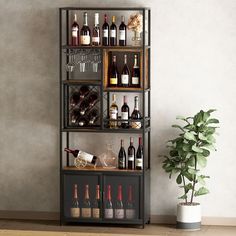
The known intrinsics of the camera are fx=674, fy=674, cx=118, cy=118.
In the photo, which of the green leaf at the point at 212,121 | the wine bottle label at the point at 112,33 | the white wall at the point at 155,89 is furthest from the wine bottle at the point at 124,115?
the green leaf at the point at 212,121

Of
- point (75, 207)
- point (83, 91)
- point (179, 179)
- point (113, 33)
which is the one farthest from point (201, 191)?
point (113, 33)

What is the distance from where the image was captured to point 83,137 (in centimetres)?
700

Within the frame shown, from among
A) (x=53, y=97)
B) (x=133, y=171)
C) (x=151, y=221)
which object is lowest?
(x=151, y=221)

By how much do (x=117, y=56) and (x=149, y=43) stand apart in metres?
0.36

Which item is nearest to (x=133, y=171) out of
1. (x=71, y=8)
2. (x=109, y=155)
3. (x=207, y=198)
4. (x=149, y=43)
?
(x=109, y=155)

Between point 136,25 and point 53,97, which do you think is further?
point 53,97

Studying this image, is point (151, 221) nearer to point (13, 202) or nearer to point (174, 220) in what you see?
point (174, 220)

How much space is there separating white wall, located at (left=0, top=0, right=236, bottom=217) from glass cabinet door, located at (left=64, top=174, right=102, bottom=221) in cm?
34

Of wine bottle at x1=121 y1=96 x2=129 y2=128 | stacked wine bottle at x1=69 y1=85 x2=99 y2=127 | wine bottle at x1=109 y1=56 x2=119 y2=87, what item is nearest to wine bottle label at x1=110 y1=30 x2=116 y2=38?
wine bottle at x1=109 y1=56 x2=119 y2=87

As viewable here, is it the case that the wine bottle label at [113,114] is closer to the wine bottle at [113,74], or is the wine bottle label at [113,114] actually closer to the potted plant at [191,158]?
the wine bottle at [113,74]

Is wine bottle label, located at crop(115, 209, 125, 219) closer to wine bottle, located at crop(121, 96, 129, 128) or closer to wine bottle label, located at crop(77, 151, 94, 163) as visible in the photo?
wine bottle label, located at crop(77, 151, 94, 163)

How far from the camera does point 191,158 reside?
6.58m

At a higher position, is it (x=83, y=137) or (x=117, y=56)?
(x=117, y=56)

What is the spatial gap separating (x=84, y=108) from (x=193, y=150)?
1171 millimetres
